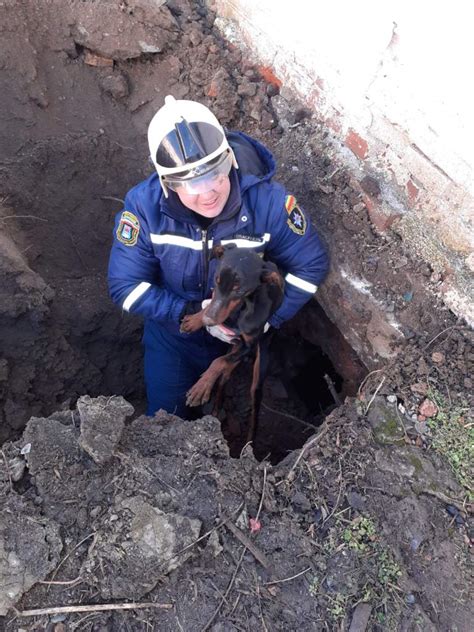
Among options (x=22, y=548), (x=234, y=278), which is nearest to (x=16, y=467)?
(x=22, y=548)

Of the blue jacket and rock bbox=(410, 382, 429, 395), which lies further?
the blue jacket

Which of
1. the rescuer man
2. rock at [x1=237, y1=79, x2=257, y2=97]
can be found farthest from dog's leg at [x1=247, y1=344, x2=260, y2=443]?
→ rock at [x1=237, y1=79, x2=257, y2=97]

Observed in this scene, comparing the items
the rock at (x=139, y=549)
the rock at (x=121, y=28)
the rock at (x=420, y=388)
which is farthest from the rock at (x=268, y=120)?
the rock at (x=139, y=549)

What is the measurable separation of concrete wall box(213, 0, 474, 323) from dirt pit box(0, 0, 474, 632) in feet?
0.42

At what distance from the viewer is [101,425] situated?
202 cm

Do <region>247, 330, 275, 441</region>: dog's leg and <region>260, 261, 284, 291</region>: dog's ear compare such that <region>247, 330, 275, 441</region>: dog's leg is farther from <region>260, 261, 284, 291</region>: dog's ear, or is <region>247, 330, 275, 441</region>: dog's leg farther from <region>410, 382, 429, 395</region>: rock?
<region>410, 382, 429, 395</region>: rock

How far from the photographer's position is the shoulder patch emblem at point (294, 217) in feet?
8.40

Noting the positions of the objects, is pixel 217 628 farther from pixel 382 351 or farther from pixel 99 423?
pixel 382 351

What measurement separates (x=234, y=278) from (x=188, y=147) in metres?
0.60

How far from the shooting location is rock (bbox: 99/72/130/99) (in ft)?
11.4

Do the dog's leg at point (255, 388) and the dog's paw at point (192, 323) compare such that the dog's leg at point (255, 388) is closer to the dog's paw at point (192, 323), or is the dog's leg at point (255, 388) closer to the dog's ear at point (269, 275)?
the dog's paw at point (192, 323)

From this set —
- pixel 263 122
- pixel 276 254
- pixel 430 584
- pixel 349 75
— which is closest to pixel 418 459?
pixel 430 584

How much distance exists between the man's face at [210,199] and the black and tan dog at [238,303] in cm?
28

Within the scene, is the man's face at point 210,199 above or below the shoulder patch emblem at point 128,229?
above
